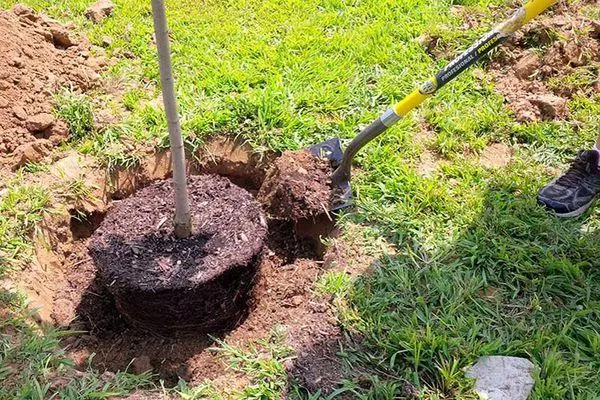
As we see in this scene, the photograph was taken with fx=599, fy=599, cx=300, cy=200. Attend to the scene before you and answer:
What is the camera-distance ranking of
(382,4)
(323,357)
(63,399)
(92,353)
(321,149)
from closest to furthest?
1. (63,399)
2. (323,357)
3. (92,353)
4. (321,149)
5. (382,4)

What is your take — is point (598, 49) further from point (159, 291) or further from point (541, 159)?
point (159, 291)

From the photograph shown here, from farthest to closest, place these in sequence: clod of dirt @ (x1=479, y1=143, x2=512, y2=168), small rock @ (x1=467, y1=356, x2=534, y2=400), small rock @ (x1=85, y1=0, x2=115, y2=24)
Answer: small rock @ (x1=85, y1=0, x2=115, y2=24) < clod of dirt @ (x1=479, y1=143, x2=512, y2=168) < small rock @ (x1=467, y1=356, x2=534, y2=400)

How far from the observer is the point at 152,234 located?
263 centimetres

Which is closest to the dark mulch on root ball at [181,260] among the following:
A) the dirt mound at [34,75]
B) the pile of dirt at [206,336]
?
the pile of dirt at [206,336]

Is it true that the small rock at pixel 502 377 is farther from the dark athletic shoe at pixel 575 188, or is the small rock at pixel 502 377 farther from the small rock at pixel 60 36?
the small rock at pixel 60 36

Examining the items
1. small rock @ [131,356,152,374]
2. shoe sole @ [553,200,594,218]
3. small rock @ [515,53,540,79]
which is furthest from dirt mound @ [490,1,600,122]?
small rock @ [131,356,152,374]

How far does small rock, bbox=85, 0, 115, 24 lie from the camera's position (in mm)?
4148

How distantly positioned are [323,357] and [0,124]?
85.7 inches

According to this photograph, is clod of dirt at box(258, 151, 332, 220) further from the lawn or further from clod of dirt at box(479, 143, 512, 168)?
clod of dirt at box(479, 143, 512, 168)

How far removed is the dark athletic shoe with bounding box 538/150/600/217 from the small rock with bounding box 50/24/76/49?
300cm

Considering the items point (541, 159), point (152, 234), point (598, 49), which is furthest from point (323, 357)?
point (598, 49)

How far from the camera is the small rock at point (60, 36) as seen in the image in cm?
382

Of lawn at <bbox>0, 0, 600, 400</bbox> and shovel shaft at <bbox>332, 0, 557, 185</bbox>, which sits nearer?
lawn at <bbox>0, 0, 600, 400</bbox>

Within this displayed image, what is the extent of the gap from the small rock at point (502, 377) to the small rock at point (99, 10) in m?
3.37
